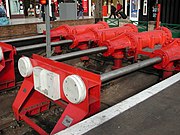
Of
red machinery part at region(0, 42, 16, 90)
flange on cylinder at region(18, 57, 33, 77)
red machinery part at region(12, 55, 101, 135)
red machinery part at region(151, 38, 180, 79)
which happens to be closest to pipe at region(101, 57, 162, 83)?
red machinery part at region(151, 38, 180, 79)

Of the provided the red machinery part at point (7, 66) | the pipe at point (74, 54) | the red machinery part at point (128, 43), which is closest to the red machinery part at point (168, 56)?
the red machinery part at point (128, 43)

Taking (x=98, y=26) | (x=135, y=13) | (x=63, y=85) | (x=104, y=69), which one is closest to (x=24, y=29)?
(x=98, y=26)

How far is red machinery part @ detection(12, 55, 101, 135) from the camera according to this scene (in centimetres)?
273

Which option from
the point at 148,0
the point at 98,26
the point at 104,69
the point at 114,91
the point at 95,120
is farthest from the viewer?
the point at 148,0

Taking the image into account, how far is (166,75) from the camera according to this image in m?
5.15

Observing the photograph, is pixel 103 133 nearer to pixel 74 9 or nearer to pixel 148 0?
pixel 74 9

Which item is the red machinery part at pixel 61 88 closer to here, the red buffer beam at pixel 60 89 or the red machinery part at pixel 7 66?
the red buffer beam at pixel 60 89

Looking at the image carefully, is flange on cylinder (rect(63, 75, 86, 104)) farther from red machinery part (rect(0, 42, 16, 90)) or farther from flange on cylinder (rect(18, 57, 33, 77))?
red machinery part (rect(0, 42, 16, 90))

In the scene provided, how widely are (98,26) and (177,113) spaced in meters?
5.76

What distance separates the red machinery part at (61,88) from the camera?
2732mm

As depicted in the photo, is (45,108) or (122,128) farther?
(45,108)

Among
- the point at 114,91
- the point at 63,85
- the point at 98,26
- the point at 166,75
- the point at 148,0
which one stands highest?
the point at 148,0

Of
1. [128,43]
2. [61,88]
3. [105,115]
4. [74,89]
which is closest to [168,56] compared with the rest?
[128,43]

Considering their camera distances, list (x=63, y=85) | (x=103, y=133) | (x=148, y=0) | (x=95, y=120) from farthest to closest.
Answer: (x=148, y=0)
(x=63, y=85)
(x=95, y=120)
(x=103, y=133)
